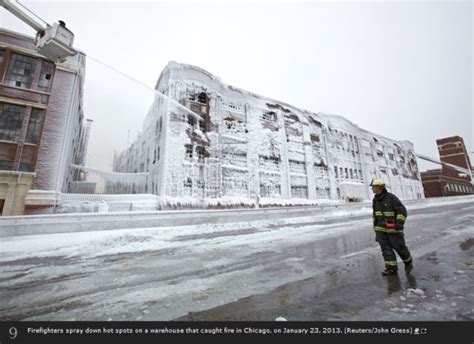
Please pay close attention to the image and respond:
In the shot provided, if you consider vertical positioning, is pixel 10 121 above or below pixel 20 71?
below

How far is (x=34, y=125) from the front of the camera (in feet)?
42.4

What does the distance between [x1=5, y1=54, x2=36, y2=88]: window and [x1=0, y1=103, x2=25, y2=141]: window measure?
1832 millimetres

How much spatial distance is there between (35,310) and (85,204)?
38.0ft

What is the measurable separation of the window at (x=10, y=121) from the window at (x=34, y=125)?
18.0 inches

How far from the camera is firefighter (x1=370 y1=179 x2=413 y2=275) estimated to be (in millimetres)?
3526

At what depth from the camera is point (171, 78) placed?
1906 cm

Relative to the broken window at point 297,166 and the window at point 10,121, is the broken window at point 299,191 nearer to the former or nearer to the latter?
the broken window at point 297,166

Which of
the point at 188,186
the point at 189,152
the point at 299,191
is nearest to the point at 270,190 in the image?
the point at 299,191

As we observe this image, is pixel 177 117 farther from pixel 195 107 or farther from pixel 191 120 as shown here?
pixel 195 107

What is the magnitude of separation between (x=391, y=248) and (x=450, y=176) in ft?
234

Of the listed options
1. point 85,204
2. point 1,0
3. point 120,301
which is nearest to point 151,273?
point 120,301

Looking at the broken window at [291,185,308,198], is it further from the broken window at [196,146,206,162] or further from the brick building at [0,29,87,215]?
the brick building at [0,29,87,215]

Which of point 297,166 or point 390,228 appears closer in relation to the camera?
point 390,228
